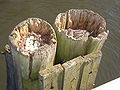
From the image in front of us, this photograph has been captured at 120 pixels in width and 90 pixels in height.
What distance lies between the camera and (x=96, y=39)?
2910 millimetres

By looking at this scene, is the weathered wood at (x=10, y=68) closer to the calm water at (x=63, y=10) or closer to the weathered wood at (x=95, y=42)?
the weathered wood at (x=95, y=42)

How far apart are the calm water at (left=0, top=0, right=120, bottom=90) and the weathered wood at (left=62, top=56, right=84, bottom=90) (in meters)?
2.69

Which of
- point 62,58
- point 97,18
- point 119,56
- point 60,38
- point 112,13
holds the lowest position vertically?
point 119,56

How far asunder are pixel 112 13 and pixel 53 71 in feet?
17.2

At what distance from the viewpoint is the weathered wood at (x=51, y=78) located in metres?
2.67

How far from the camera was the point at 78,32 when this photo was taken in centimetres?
311

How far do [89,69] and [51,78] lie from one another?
1.70 feet

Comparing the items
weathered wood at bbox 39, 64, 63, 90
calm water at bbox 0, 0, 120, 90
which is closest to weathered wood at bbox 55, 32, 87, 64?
weathered wood at bbox 39, 64, 63, 90

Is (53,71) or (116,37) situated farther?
(116,37)

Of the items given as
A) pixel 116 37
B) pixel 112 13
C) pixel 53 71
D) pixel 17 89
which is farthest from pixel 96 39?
pixel 112 13

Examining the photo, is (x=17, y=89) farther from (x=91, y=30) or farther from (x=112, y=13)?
(x=112, y=13)

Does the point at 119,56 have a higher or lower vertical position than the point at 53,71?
lower

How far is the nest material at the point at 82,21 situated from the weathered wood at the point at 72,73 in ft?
1.41

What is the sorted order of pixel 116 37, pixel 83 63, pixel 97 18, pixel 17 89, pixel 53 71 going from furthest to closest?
pixel 116 37 → pixel 17 89 → pixel 97 18 → pixel 83 63 → pixel 53 71
